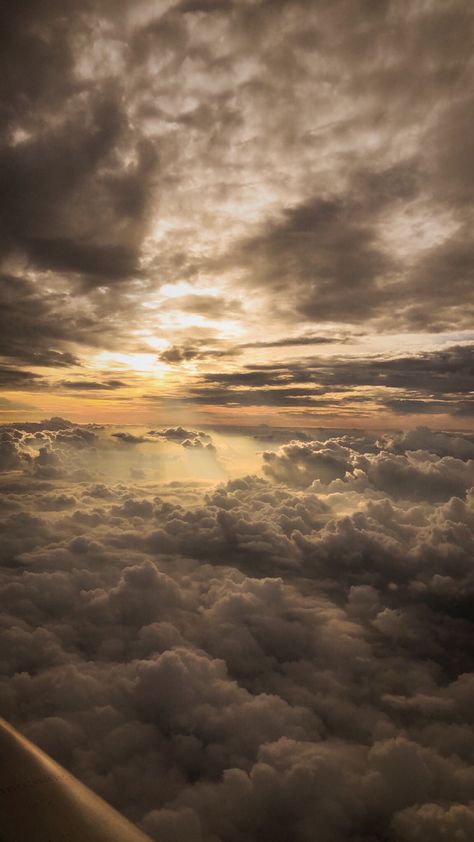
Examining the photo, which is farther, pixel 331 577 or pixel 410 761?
pixel 331 577

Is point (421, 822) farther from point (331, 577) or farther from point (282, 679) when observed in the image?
point (331, 577)

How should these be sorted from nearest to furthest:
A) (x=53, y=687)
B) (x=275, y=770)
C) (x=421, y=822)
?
(x=275, y=770) → (x=421, y=822) → (x=53, y=687)

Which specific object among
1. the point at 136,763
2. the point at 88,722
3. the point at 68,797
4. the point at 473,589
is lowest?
the point at 473,589

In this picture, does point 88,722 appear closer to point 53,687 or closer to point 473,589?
point 53,687

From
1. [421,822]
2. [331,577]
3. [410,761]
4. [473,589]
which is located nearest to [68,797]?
[410,761]

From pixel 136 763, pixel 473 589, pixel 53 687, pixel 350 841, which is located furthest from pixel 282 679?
pixel 473 589

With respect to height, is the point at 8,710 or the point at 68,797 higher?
the point at 68,797

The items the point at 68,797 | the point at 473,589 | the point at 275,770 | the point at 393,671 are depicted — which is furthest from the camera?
the point at 473,589
